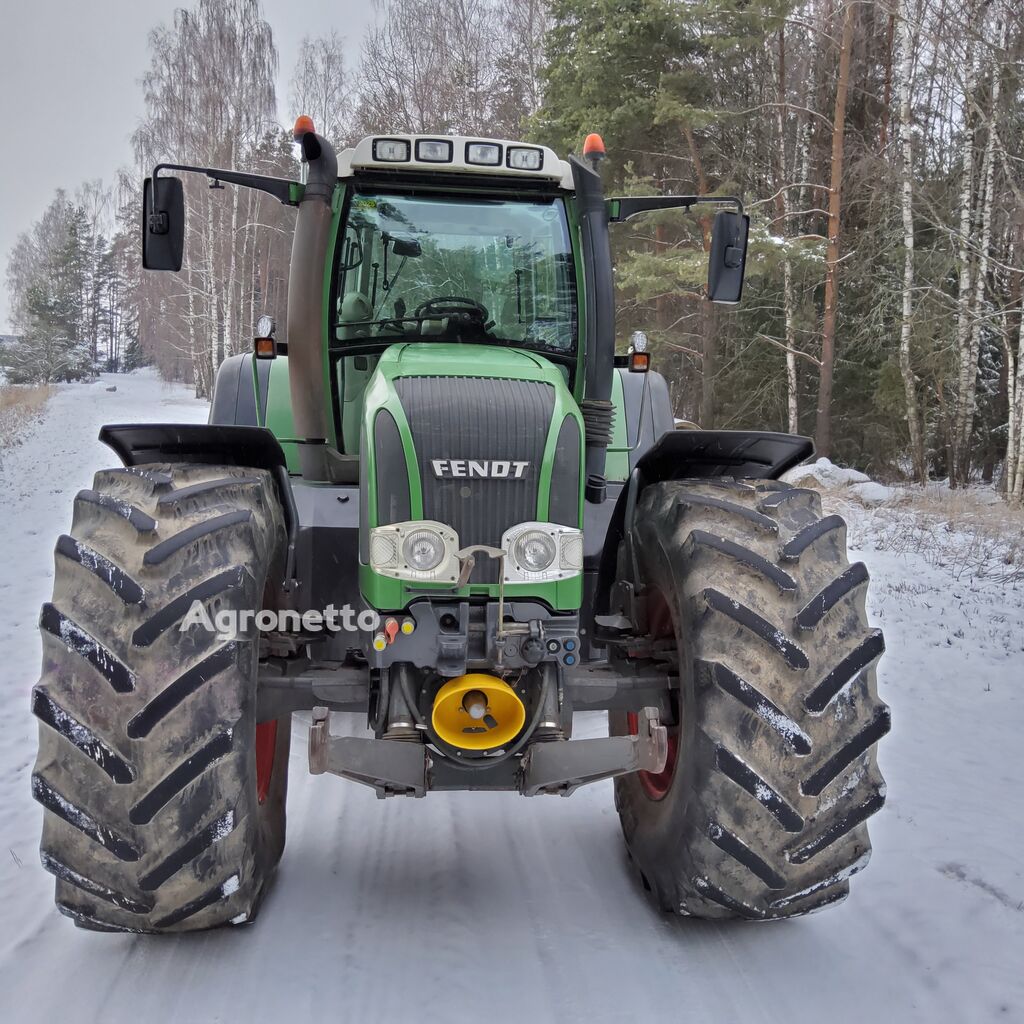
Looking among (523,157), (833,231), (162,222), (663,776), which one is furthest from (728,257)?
(833,231)

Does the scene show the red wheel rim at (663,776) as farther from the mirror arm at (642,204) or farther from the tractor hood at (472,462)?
the mirror arm at (642,204)

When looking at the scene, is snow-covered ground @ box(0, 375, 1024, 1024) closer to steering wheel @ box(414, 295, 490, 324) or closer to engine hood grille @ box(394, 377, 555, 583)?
engine hood grille @ box(394, 377, 555, 583)

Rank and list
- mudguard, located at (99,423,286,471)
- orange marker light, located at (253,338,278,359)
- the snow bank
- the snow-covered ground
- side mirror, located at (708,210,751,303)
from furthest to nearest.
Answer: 1. the snow bank
2. orange marker light, located at (253,338,278,359)
3. side mirror, located at (708,210,751,303)
4. mudguard, located at (99,423,286,471)
5. the snow-covered ground

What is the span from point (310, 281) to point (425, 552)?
1.56 m

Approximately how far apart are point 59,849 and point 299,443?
206cm

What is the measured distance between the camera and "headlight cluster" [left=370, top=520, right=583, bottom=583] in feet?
10.1

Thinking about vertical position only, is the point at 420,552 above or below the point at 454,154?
below

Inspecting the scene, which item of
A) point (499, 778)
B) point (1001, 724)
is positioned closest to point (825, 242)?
point (1001, 724)

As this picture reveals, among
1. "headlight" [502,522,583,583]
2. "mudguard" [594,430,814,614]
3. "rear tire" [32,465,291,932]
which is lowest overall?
"rear tire" [32,465,291,932]

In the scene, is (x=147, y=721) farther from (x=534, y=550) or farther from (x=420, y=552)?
(x=534, y=550)

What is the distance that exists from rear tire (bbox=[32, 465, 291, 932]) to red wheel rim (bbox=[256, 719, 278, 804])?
0.63 m

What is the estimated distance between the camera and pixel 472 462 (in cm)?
313

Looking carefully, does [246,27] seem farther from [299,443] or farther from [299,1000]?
[299,1000]

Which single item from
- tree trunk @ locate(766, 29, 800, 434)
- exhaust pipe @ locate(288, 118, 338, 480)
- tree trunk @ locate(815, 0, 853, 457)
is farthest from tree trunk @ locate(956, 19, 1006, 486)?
exhaust pipe @ locate(288, 118, 338, 480)
